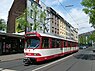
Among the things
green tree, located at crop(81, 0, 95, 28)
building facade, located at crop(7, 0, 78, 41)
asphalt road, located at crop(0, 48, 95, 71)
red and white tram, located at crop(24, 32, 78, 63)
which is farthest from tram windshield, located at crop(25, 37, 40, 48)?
building facade, located at crop(7, 0, 78, 41)

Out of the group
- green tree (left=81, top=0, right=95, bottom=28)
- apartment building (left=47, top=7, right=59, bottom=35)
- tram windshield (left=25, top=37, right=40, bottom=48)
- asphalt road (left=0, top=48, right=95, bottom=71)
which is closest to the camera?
asphalt road (left=0, top=48, right=95, bottom=71)

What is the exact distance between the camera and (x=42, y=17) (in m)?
34.9

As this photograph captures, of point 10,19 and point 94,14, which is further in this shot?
point 10,19

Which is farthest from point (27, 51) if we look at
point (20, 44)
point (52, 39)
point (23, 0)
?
point (23, 0)

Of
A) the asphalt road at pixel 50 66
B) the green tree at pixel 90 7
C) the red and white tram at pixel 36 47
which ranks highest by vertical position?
the green tree at pixel 90 7

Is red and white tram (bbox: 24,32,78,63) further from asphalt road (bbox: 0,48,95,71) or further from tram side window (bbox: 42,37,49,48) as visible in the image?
asphalt road (bbox: 0,48,95,71)

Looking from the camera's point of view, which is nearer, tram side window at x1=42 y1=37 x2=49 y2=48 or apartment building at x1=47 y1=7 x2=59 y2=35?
tram side window at x1=42 y1=37 x2=49 y2=48

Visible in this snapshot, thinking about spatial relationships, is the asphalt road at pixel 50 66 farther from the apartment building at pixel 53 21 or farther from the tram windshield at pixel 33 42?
the apartment building at pixel 53 21

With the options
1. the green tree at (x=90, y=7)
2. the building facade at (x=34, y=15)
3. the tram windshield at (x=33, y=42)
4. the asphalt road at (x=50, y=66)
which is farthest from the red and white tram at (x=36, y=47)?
the building facade at (x=34, y=15)

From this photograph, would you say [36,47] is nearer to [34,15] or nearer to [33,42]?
[33,42]

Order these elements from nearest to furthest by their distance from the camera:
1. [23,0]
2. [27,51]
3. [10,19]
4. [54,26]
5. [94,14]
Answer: [27,51]
[94,14]
[23,0]
[10,19]
[54,26]

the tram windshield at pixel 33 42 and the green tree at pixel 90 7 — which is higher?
the green tree at pixel 90 7

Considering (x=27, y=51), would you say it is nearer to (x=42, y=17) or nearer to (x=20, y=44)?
(x=42, y=17)

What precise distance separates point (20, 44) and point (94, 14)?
716 inches
